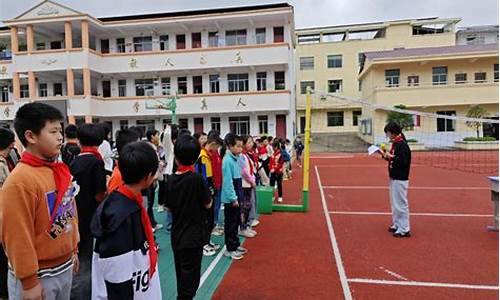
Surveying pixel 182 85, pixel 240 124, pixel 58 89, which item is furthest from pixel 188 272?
pixel 58 89

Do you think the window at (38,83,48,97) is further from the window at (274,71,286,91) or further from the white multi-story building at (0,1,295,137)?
the window at (274,71,286,91)

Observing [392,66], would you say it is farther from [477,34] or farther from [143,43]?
[477,34]

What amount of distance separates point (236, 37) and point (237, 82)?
2950 millimetres

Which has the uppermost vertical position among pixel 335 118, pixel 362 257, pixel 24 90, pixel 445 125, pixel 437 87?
pixel 24 90

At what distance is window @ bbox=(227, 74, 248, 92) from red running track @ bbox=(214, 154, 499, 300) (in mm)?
16255

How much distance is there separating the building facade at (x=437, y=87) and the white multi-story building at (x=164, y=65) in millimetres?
7750

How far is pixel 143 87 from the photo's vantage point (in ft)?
80.8

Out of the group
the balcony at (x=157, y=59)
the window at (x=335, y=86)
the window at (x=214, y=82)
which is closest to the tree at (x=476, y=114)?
the balcony at (x=157, y=59)

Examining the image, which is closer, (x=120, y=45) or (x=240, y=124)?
(x=240, y=124)

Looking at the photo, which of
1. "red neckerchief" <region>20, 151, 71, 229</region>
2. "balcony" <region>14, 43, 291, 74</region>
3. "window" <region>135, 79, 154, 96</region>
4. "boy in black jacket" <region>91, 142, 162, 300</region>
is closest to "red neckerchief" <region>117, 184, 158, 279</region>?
"boy in black jacket" <region>91, 142, 162, 300</region>

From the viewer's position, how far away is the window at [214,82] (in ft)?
78.9

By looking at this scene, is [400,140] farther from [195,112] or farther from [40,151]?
[195,112]

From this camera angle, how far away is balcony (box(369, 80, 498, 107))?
83.5 ft

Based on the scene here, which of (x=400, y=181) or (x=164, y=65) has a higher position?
(x=164, y=65)
